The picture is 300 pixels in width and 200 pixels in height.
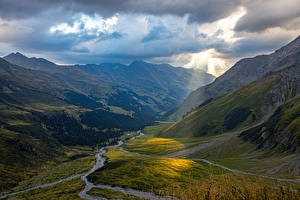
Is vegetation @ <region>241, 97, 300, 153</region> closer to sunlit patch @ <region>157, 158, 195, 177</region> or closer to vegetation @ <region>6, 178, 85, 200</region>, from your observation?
sunlit patch @ <region>157, 158, 195, 177</region>

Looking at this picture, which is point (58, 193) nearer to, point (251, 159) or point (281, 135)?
point (251, 159)

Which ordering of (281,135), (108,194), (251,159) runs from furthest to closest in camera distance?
(281,135)
(251,159)
(108,194)

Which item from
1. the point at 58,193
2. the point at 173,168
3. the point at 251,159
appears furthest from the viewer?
the point at 251,159

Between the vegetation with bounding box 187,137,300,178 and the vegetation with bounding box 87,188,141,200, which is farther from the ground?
the vegetation with bounding box 187,137,300,178

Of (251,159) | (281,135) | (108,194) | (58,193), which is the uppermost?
(281,135)

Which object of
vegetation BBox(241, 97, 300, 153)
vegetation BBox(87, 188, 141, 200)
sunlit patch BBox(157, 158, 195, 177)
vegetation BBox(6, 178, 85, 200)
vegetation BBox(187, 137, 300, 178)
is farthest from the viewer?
vegetation BBox(241, 97, 300, 153)

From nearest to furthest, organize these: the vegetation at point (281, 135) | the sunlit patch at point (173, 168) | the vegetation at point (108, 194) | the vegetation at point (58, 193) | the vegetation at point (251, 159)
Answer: the vegetation at point (108, 194) < the vegetation at point (58, 193) < the vegetation at point (251, 159) < the sunlit patch at point (173, 168) < the vegetation at point (281, 135)

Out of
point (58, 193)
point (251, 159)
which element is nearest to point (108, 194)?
point (58, 193)

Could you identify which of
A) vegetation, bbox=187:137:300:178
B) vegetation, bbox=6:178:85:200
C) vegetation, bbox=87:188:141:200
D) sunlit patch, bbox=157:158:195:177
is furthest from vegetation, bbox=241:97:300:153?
vegetation, bbox=6:178:85:200

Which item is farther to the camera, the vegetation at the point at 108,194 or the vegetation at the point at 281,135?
the vegetation at the point at 281,135

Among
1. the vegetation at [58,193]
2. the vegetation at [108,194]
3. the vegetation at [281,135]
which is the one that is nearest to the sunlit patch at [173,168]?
the vegetation at [108,194]

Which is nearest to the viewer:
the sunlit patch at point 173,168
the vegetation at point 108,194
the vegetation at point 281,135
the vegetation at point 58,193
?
the vegetation at point 108,194

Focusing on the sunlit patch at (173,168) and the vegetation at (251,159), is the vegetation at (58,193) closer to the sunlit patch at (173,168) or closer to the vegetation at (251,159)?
the sunlit patch at (173,168)

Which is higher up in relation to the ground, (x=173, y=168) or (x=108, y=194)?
(x=108, y=194)
